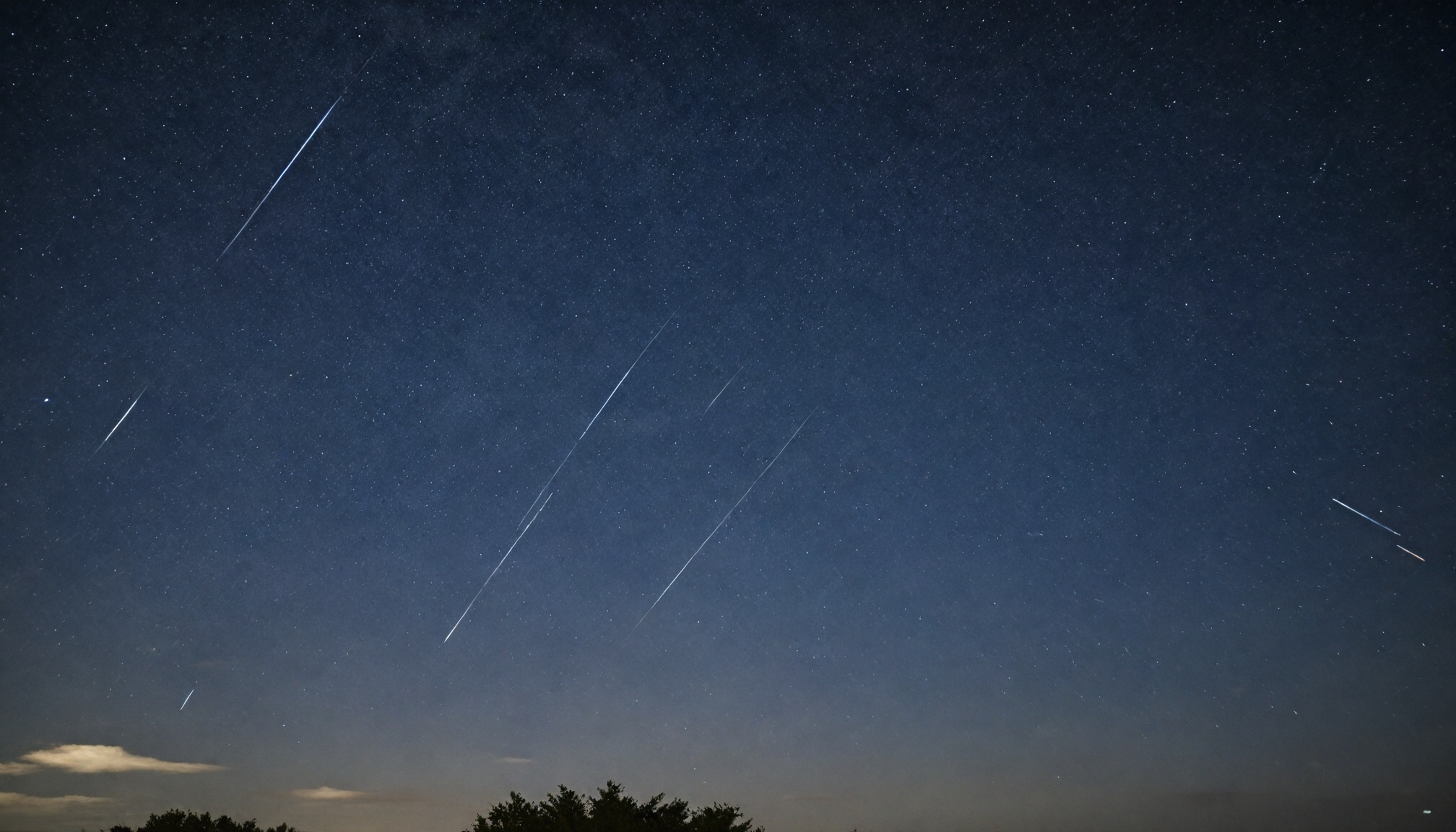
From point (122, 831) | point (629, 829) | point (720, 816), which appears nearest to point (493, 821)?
point (629, 829)

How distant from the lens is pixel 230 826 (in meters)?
33.4

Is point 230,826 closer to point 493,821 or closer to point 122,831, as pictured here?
point 122,831

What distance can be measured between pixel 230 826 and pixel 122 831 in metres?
4.14

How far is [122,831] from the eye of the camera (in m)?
33.4

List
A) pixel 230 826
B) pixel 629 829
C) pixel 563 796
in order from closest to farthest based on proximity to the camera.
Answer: pixel 629 829, pixel 563 796, pixel 230 826

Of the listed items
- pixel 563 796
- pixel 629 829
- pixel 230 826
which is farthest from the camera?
pixel 230 826

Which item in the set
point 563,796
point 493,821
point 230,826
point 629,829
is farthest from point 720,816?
point 230,826

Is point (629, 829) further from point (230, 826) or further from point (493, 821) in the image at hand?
point (230, 826)

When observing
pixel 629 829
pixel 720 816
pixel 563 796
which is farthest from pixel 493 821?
pixel 720 816

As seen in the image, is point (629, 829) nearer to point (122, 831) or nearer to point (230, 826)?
point (230, 826)

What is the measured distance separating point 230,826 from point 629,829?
21.3 m

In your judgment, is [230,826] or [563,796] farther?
[230,826]

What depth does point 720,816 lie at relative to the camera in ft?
70.6

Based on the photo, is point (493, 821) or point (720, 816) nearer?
point (720, 816)
